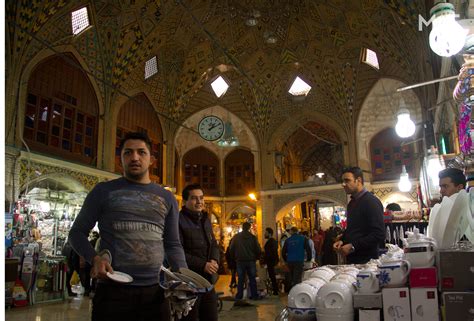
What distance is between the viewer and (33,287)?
8.40 m

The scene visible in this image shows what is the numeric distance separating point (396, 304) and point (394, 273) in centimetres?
12

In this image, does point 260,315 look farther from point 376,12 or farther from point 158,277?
point 376,12

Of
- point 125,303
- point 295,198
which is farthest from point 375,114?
point 125,303

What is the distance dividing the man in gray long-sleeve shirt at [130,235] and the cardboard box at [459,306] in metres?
1.19

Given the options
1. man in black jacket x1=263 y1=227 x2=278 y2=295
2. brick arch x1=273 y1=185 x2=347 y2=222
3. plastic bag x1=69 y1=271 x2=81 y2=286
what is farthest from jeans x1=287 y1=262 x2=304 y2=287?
brick arch x1=273 y1=185 x2=347 y2=222

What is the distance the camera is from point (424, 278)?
1.59 metres

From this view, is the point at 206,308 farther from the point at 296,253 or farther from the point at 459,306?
the point at 296,253

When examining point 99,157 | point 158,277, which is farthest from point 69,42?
point 158,277

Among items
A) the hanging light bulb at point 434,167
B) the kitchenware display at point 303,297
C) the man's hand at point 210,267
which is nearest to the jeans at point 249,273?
the hanging light bulb at point 434,167

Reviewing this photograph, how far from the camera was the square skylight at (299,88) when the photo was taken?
16656 millimetres

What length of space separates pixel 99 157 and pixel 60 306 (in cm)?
597

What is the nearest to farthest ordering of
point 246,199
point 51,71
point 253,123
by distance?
point 51,71
point 253,123
point 246,199

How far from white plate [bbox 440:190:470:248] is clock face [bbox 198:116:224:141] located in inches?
493

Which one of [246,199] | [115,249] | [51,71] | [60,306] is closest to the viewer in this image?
[115,249]
